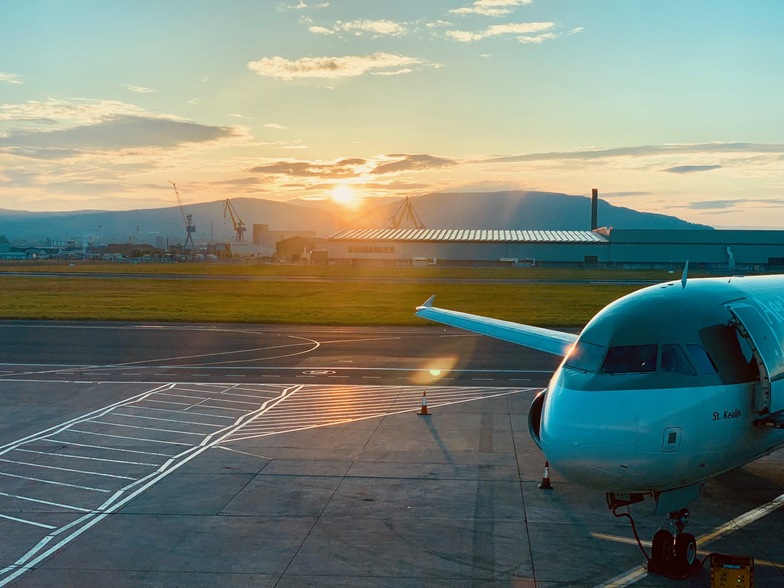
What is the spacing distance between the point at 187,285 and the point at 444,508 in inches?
3058

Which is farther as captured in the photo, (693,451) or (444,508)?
(444,508)

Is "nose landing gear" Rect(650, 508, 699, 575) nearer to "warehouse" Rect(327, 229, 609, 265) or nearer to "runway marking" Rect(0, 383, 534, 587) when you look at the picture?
"runway marking" Rect(0, 383, 534, 587)

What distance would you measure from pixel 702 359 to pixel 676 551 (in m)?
3.82

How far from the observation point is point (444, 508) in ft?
58.9

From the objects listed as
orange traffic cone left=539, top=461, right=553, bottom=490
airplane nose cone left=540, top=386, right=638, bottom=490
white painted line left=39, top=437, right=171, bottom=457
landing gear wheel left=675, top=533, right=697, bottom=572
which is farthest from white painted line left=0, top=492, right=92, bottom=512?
landing gear wheel left=675, top=533, right=697, bottom=572

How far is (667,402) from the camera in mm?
12820

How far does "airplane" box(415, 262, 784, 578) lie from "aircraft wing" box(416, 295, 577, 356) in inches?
306

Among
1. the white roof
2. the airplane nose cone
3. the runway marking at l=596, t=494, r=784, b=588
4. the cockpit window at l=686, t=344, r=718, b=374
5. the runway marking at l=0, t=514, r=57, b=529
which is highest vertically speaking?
the white roof

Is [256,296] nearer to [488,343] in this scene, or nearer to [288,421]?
[488,343]

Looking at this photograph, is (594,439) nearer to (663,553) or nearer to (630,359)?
(630,359)

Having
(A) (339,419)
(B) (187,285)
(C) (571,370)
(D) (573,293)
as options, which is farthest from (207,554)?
(B) (187,285)

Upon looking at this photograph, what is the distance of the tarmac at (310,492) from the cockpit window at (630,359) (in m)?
4.17

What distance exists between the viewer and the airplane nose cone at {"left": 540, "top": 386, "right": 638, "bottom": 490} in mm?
12547

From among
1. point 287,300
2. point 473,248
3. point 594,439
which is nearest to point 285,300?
point 287,300
